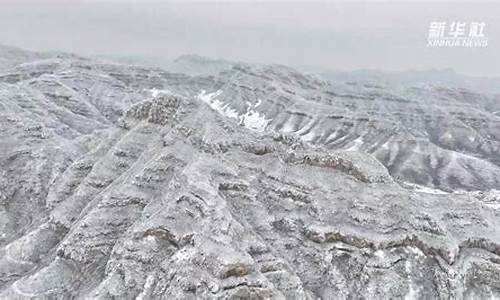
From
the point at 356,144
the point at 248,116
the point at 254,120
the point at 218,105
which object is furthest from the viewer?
the point at 218,105

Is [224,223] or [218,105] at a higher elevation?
[224,223]

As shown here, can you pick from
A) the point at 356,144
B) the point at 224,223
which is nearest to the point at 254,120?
the point at 356,144

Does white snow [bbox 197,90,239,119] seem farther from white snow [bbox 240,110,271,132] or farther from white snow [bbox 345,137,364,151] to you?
white snow [bbox 345,137,364,151]

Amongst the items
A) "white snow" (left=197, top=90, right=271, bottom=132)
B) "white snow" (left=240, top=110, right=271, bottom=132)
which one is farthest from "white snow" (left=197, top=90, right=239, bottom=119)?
"white snow" (left=240, top=110, right=271, bottom=132)

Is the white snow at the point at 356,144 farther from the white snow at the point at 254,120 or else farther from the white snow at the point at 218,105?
the white snow at the point at 218,105

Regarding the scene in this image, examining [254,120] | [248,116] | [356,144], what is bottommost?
[254,120]

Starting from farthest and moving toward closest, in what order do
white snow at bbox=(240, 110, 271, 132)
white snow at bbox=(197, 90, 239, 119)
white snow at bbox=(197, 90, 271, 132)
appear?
white snow at bbox=(197, 90, 239, 119)
white snow at bbox=(197, 90, 271, 132)
white snow at bbox=(240, 110, 271, 132)

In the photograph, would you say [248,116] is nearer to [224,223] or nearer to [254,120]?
[254,120]

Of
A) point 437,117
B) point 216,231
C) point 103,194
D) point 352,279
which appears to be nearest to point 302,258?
point 352,279

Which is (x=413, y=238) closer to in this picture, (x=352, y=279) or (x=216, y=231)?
(x=352, y=279)

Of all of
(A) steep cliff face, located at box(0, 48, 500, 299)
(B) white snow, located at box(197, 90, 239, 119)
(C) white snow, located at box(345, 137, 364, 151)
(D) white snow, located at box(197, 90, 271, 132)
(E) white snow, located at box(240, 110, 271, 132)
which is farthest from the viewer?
(B) white snow, located at box(197, 90, 239, 119)

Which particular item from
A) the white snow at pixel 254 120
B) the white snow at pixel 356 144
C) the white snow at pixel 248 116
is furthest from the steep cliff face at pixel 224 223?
the white snow at pixel 254 120
